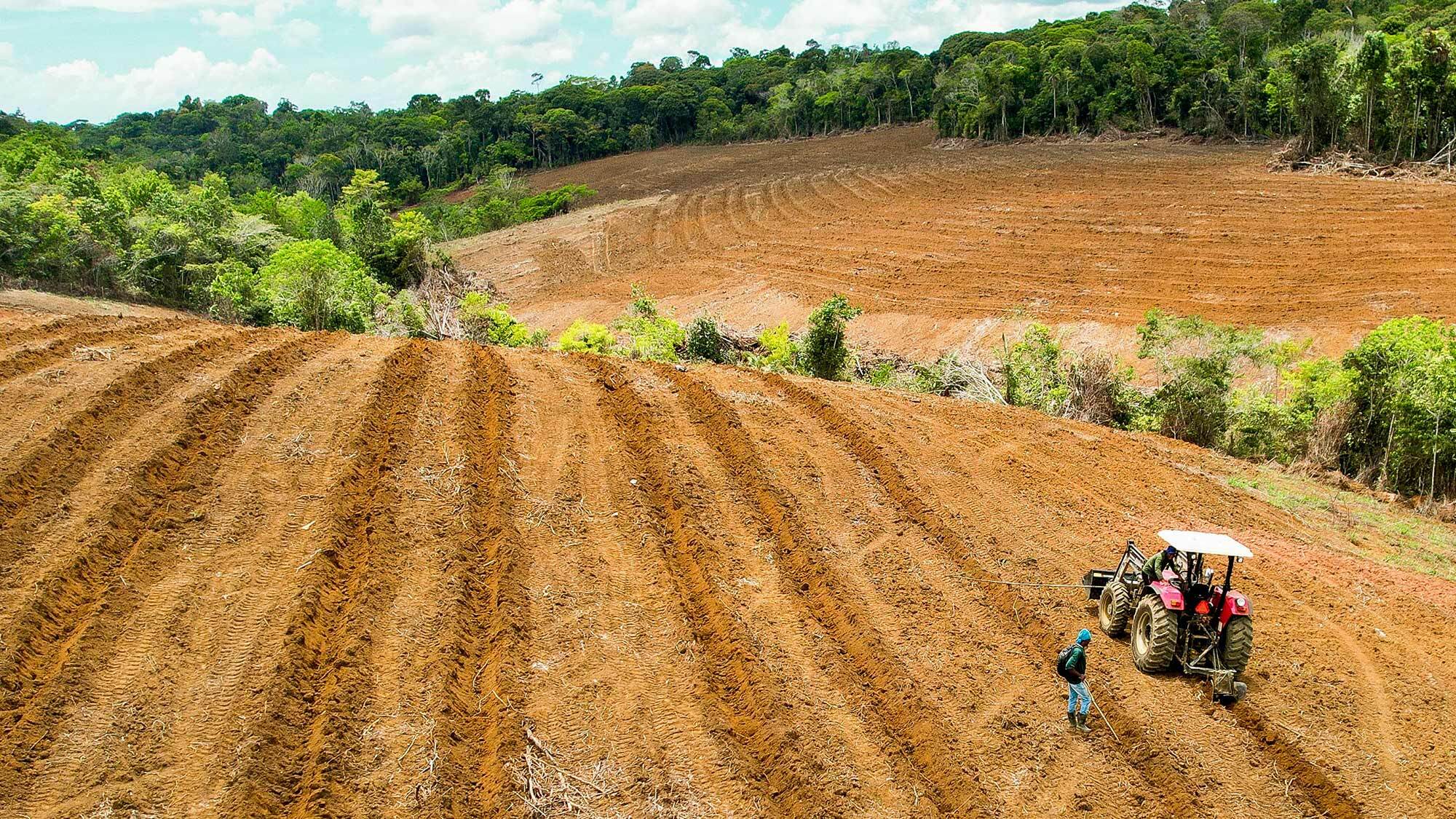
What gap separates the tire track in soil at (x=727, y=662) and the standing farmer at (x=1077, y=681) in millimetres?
2599

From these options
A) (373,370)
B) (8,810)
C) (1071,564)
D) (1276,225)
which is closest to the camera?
(8,810)

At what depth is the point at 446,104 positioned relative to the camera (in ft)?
397

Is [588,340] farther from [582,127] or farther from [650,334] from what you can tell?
[582,127]

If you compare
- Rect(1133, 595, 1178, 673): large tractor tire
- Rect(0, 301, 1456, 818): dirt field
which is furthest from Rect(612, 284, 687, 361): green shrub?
Rect(1133, 595, 1178, 673): large tractor tire

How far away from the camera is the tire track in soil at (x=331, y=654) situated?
693 cm

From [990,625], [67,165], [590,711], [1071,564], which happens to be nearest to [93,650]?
[590,711]

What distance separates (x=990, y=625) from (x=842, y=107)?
3233 inches

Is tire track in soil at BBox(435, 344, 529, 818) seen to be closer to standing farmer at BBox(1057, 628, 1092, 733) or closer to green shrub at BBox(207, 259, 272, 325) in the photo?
standing farmer at BBox(1057, 628, 1092, 733)

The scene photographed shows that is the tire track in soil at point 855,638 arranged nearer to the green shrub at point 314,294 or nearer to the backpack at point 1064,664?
the backpack at point 1064,664

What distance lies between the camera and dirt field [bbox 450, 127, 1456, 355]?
2962 centimetres

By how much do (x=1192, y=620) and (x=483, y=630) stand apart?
7054 millimetres

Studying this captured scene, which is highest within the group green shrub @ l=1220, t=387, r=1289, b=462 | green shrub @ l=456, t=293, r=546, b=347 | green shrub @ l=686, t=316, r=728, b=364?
green shrub @ l=456, t=293, r=546, b=347

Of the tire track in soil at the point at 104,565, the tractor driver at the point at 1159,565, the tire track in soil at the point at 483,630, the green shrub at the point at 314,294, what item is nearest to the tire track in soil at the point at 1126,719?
the tractor driver at the point at 1159,565

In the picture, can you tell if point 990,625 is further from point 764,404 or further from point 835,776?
point 764,404
